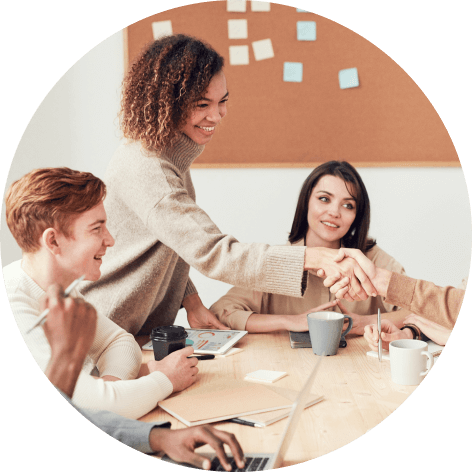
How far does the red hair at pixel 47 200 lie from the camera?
102 cm

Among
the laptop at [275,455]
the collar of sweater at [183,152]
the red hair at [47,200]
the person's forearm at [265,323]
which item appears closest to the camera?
the laptop at [275,455]

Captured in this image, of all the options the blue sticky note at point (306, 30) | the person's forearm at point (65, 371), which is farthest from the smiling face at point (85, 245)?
the blue sticky note at point (306, 30)

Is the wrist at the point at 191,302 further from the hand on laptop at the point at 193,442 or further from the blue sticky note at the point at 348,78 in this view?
the blue sticky note at the point at 348,78

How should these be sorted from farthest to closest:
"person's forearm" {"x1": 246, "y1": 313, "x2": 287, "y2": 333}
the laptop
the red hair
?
"person's forearm" {"x1": 246, "y1": 313, "x2": 287, "y2": 333}, the red hair, the laptop

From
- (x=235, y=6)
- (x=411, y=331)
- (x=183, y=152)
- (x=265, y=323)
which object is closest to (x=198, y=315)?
(x=265, y=323)

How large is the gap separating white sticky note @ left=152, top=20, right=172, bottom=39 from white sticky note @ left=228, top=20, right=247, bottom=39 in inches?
5.1

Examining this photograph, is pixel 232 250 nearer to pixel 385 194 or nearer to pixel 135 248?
pixel 135 248

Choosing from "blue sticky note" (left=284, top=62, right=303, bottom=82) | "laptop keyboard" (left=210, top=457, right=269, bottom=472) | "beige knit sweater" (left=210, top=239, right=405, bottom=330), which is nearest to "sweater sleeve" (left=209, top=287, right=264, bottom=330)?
"beige knit sweater" (left=210, top=239, right=405, bottom=330)

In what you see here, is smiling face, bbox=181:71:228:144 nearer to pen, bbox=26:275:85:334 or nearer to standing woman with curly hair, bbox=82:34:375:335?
standing woman with curly hair, bbox=82:34:375:335

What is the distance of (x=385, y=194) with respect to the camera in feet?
3.89

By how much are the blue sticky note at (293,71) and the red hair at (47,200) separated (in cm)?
47

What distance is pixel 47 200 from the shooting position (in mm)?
1024

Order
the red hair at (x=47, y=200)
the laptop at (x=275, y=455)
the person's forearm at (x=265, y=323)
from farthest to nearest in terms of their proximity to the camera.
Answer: the person's forearm at (x=265, y=323) < the red hair at (x=47, y=200) < the laptop at (x=275, y=455)

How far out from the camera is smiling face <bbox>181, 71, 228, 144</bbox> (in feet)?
3.74
